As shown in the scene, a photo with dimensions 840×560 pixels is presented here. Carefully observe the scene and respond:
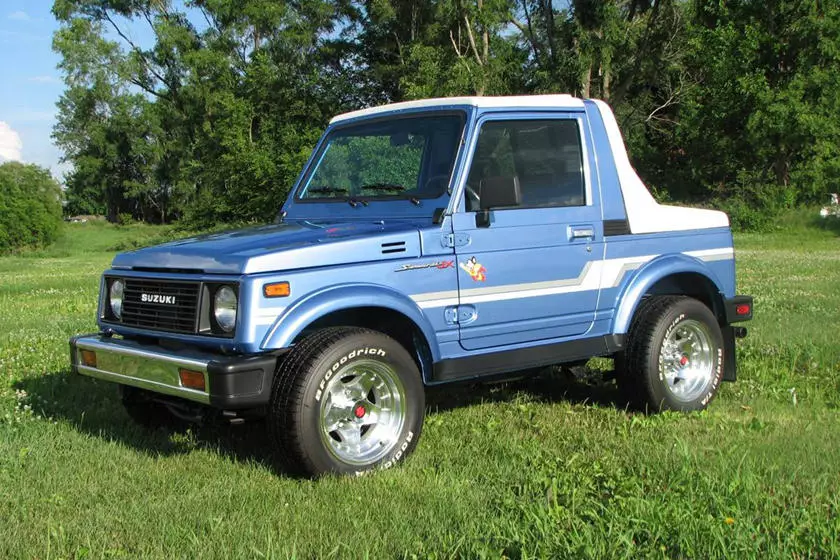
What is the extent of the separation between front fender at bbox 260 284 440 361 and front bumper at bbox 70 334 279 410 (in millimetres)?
128

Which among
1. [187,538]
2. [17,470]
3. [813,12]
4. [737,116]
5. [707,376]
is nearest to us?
[187,538]

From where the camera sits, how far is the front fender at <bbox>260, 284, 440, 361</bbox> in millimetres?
4516

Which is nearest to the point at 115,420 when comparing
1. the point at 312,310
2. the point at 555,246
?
the point at 312,310

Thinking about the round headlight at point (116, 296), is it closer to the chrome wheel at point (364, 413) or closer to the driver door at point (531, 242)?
the chrome wheel at point (364, 413)

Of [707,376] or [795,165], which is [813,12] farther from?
[707,376]

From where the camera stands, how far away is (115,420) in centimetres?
611

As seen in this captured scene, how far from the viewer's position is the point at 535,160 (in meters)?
5.75

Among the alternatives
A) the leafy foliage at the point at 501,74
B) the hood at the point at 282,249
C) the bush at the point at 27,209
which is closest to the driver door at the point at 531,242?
the hood at the point at 282,249

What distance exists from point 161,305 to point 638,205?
127 inches

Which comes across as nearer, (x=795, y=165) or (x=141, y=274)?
(x=141, y=274)

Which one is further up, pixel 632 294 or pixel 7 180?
pixel 7 180

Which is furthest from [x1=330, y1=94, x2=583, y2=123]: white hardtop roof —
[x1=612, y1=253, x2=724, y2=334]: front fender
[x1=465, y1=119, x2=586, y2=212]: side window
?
[x1=612, y1=253, x2=724, y2=334]: front fender

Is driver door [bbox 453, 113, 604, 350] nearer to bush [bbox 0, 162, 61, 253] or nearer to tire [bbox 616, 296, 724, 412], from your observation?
tire [bbox 616, 296, 724, 412]

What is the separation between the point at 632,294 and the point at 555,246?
0.76 m
